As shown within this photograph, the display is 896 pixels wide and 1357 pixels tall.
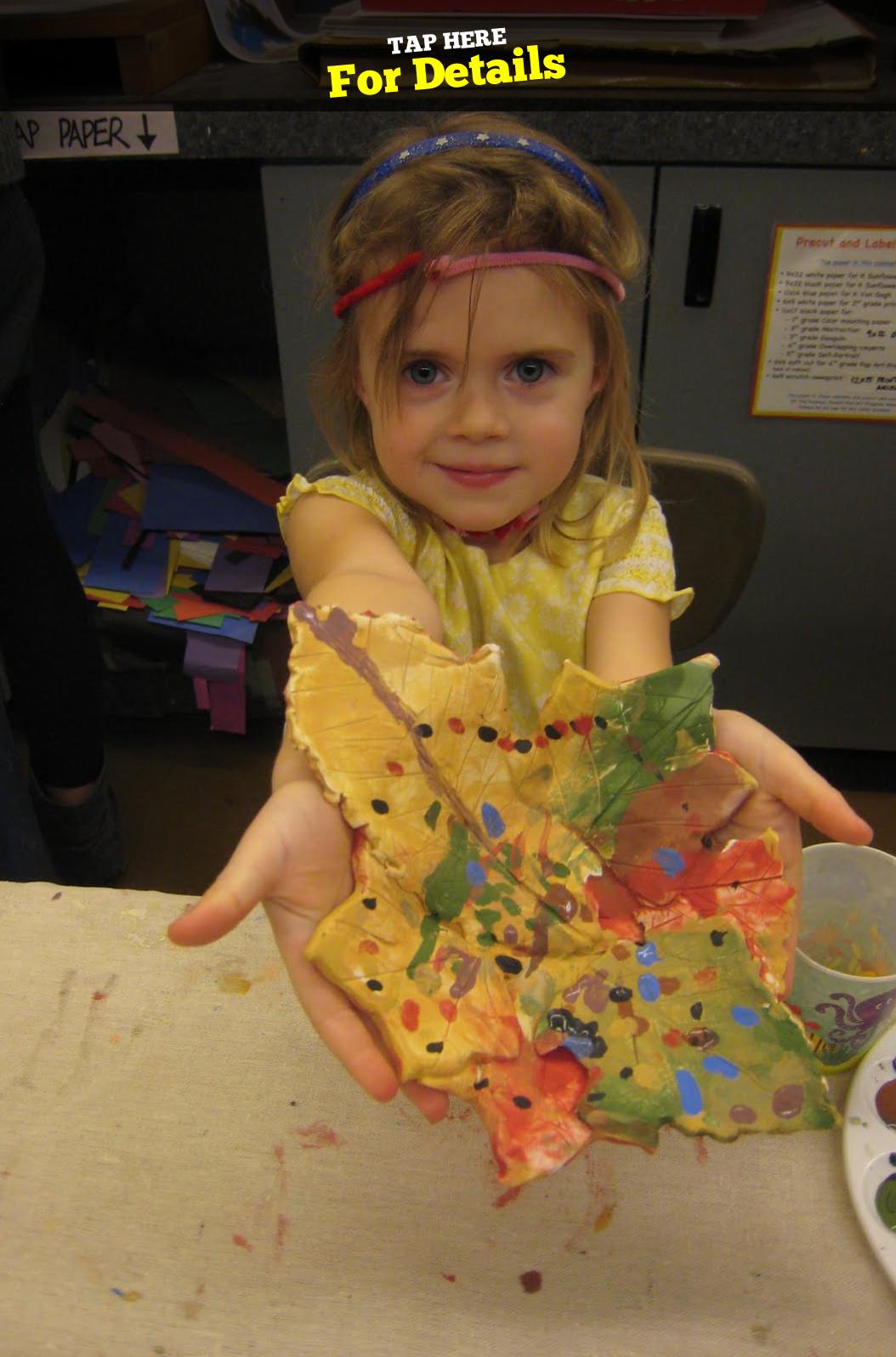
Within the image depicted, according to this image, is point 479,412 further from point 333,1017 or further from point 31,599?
point 31,599

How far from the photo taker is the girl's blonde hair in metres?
0.62

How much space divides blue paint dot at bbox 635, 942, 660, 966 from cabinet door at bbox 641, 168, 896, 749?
882mm

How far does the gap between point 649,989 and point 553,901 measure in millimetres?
75

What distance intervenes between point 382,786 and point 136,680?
1.24m

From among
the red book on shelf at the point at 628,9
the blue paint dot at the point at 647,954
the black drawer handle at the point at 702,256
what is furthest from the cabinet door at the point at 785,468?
the blue paint dot at the point at 647,954

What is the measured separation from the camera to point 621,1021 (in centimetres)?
51

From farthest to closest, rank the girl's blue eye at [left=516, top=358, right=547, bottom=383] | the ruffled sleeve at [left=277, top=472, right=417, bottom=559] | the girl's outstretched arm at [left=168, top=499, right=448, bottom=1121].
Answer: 1. the ruffled sleeve at [left=277, top=472, right=417, bottom=559]
2. the girl's blue eye at [left=516, top=358, right=547, bottom=383]
3. the girl's outstretched arm at [left=168, top=499, right=448, bottom=1121]

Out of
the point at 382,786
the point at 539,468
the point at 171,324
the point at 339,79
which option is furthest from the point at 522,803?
the point at 171,324

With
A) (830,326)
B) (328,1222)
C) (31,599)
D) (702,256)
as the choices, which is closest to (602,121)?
(702,256)

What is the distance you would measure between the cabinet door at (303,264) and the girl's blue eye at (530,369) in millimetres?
489

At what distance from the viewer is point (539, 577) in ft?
2.71

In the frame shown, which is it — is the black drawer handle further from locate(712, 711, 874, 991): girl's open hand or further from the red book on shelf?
locate(712, 711, 874, 991): girl's open hand

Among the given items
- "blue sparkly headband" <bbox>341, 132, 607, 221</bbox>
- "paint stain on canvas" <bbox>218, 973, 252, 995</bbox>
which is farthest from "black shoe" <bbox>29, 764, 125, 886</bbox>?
"blue sparkly headband" <bbox>341, 132, 607, 221</bbox>

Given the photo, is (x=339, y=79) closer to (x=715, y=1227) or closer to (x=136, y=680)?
(x=136, y=680)
